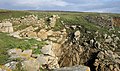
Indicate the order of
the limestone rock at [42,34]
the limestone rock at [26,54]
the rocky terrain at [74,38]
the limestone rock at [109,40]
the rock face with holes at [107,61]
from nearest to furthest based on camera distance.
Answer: the limestone rock at [26,54] → the rock face with holes at [107,61] → the rocky terrain at [74,38] → the limestone rock at [42,34] → the limestone rock at [109,40]

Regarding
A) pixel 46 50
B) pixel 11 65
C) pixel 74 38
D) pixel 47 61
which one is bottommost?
pixel 74 38

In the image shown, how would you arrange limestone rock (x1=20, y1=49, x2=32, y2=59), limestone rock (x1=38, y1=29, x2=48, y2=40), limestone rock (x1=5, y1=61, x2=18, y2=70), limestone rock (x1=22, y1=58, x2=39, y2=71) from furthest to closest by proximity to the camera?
limestone rock (x1=38, y1=29, x2=48, y2=40) → limestone rock (x1=20, y1=49, x2=32, y2=59) → limestone rock (x1=22, y1=58, x2=39, y2=71) → limestone rock (x1=5, y1=61, x2=18, y2=70)

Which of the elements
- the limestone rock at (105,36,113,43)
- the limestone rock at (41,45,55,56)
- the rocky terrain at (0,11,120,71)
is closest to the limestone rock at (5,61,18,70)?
the limestone rock at (41,45,55,56)

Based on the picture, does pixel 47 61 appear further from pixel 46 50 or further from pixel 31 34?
pixel 31 34

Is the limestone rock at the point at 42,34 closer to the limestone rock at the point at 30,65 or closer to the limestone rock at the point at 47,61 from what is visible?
the limestone rock at the point at 47,61

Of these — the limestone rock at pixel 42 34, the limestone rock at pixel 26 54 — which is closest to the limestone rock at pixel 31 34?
the limestone rock at pixel 42 34

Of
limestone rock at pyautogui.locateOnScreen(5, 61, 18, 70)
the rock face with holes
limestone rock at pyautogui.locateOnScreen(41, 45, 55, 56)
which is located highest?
limestone rock at pyautogui.locateOnScreen(5, 61, 18, 70)

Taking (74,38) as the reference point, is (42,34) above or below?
above

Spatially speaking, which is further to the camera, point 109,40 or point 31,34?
point 109,40

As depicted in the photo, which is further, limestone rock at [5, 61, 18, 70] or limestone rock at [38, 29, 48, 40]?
limestone rock at [38, 29, 48, 40]

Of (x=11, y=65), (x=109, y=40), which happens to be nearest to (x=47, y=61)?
(x=11, y=65)

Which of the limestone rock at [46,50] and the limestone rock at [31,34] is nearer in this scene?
the limestone rock at [46,50]

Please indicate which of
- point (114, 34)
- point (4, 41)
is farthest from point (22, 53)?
point (114, 34)

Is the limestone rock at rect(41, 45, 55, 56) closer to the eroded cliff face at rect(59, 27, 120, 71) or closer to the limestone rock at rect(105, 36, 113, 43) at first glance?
the eroded cliff face at rect(59, 27, 120, 71)
